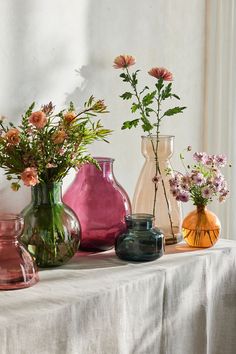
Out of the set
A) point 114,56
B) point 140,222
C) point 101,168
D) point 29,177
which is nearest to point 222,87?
point 114,56

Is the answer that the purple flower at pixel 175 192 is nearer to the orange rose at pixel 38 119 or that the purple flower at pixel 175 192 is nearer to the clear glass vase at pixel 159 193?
the clear glass vase at pixel 159 193

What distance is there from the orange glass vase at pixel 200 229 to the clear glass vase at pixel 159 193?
56 millimetres

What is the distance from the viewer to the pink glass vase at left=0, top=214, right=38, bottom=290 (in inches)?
48.5

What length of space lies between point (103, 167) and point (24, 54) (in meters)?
0.36

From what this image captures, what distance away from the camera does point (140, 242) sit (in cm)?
149

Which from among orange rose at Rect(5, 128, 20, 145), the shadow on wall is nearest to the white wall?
the shadow on wall

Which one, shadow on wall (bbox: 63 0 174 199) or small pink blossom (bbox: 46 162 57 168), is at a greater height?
shadow on wall (bbox: 63 0 174 199)

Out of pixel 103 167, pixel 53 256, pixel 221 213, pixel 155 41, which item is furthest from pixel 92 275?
pixel 221 213

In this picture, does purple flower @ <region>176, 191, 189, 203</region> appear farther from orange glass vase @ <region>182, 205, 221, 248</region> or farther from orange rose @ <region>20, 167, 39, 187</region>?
orange rose @ <region>20, 167, 39, 187</region>

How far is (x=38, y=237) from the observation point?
4.55ft

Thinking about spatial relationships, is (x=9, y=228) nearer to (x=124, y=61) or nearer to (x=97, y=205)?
A: (x=97, y=205)

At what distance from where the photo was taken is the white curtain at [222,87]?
2.35m

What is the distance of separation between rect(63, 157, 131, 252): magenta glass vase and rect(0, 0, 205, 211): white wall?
146 millimetres

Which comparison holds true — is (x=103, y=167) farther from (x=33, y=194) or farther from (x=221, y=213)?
(x=221, y=213)
